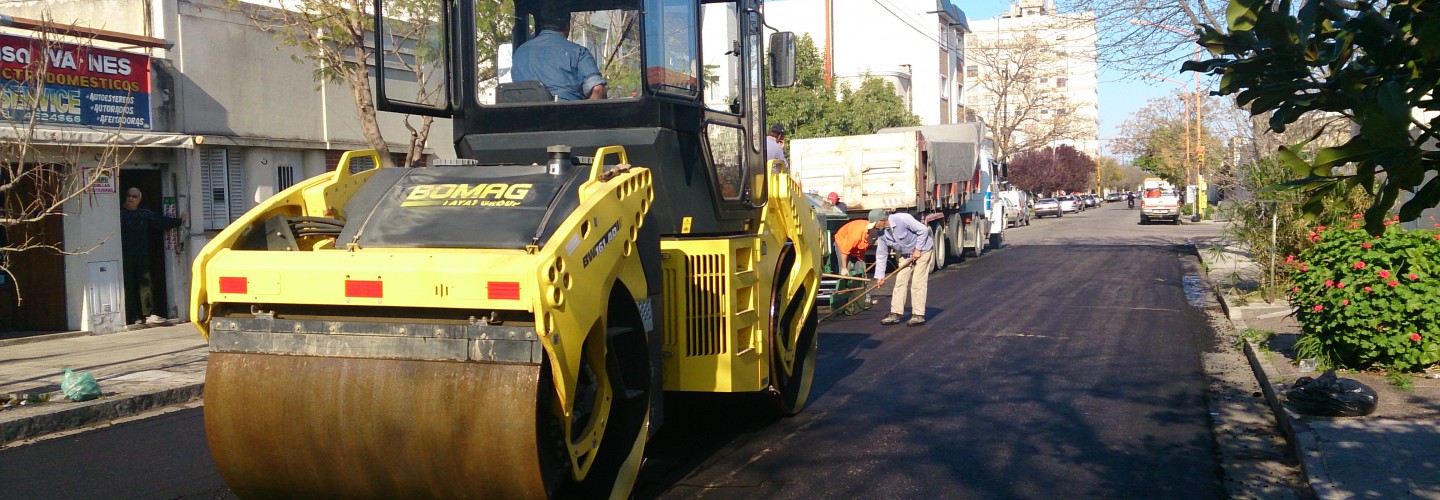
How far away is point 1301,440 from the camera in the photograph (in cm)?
645

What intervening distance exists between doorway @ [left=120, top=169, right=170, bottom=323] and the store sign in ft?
2.66

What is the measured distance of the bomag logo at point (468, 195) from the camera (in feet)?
15.9

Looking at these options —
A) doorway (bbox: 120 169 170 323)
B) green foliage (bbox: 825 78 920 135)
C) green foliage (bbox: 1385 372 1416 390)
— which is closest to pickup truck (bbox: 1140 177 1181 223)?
green foliage (bbox: 825 78 920 135)

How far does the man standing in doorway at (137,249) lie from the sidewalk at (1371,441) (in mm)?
11256

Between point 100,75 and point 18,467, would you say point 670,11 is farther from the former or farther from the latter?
point 100,75

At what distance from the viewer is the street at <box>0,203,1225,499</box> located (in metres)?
5.91

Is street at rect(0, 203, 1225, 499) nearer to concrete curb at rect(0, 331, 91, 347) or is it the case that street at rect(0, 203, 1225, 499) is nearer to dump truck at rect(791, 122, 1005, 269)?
concrete curb at rect(0, 331, 91, 347)

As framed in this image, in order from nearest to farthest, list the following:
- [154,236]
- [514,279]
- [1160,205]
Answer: [514,279] → [154,236] → [1160,205]

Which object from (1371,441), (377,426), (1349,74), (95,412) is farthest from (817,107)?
(1349,74)

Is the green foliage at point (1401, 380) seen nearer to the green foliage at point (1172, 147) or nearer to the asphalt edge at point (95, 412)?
the asphalt edge at point (95, 412)

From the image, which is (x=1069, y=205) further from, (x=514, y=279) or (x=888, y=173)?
(x=514, y=279)

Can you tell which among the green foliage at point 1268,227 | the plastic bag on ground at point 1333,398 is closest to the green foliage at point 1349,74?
the plastic bag on ground at point 1333,398

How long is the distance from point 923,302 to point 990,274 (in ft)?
24.5

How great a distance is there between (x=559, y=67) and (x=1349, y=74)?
4.47m
